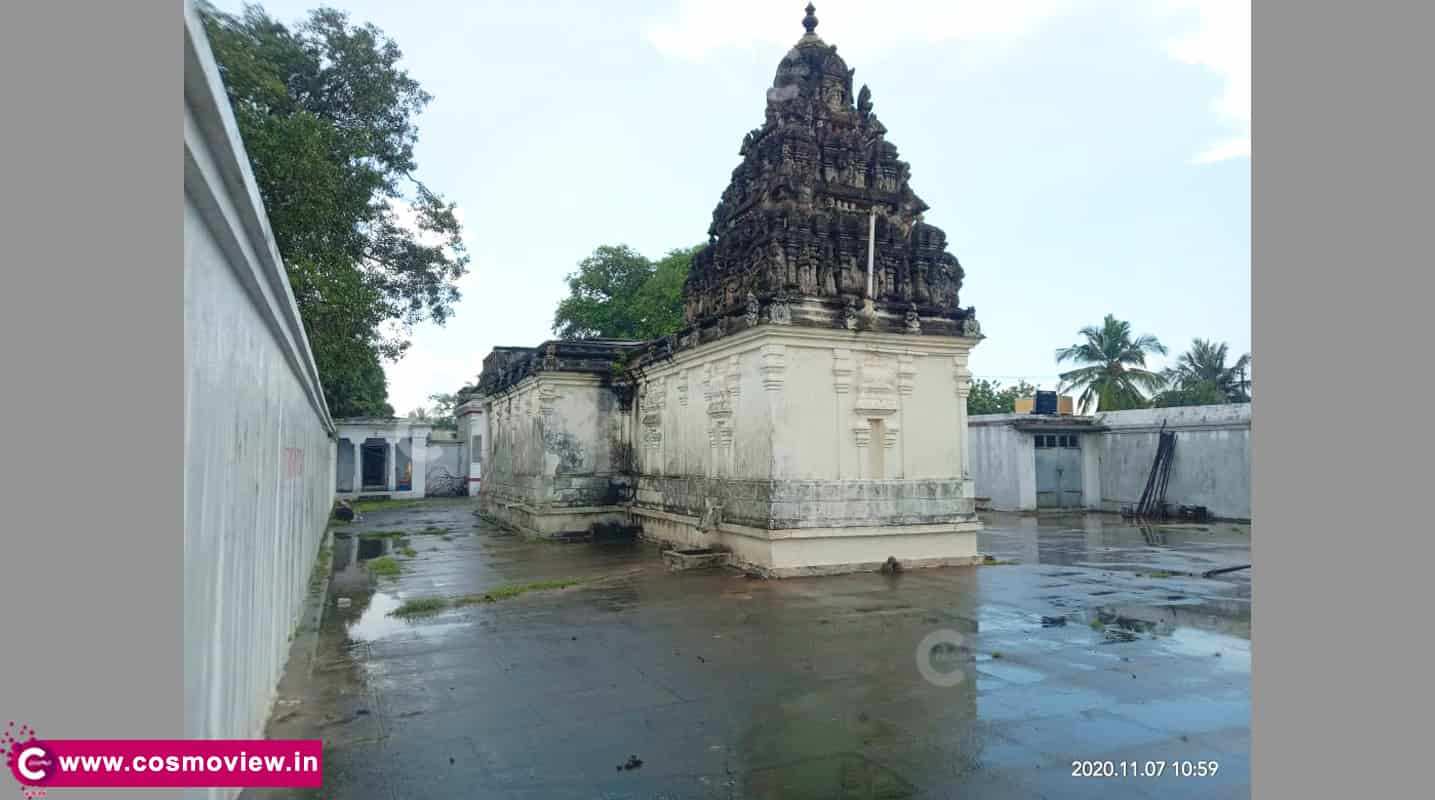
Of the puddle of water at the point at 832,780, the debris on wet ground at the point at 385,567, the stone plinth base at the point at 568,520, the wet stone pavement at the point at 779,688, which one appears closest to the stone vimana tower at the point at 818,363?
the wet stone pavement at the point at 779,688

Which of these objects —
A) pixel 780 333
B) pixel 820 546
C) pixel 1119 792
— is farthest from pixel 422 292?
pixel 1119 792

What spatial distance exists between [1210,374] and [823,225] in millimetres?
27217

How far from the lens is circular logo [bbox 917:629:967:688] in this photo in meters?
6.22

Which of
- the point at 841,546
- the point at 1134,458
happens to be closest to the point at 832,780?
the point at 841,546

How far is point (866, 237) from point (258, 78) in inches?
403

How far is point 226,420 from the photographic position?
3379 millimetres

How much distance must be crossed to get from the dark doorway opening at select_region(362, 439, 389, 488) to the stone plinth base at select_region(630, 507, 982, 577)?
2449 centimetres

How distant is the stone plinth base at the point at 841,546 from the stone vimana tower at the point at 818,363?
0.03 meters

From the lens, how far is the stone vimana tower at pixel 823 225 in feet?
40.2
